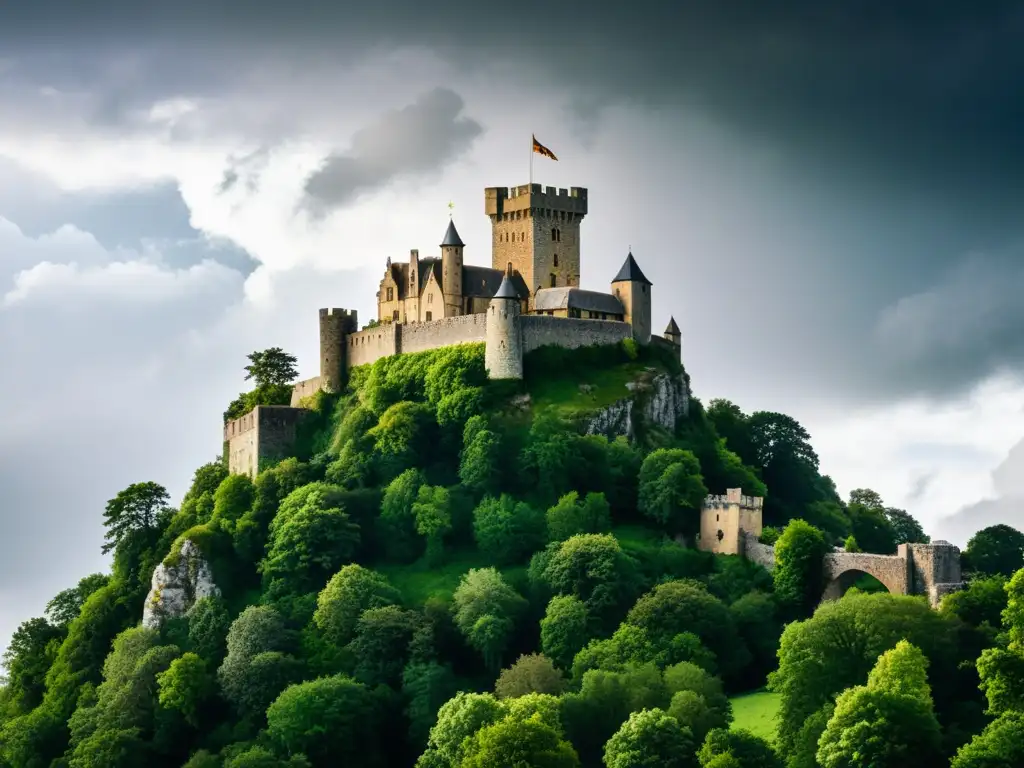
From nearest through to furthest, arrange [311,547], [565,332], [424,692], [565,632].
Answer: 1. [424,692]
2. [565,632]
3. [311,547]
4. [565,332]

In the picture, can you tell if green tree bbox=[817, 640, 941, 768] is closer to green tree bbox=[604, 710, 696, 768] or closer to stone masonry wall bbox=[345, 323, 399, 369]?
green tree bbox=[604, 710, 696, 768]

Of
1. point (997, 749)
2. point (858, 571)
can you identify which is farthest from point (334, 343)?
point (997, 749)

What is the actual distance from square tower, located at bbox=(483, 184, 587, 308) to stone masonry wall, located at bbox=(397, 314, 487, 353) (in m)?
6.66

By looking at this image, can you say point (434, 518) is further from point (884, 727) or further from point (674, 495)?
point (884, 727)

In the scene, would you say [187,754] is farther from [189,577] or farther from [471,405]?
[471,405]

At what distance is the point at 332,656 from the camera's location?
11431cm

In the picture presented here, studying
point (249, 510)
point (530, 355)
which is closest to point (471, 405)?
point (530, 355)

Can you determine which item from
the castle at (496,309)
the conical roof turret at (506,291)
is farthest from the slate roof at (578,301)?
the conical roof turret at (506,291)

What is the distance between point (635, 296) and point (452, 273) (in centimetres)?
1000

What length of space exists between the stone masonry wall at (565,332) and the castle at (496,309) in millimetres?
52

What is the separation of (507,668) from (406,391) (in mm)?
21063

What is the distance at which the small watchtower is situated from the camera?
118 meters

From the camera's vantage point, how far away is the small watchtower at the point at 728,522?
117875 mm

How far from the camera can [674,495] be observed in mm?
119312
